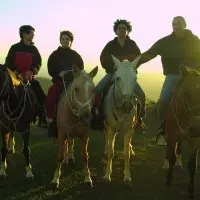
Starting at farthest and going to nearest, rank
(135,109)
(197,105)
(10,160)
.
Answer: (10,160) < (135,109) < (197,105)

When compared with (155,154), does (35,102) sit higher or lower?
Answer: higher

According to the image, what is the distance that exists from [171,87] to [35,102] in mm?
3496

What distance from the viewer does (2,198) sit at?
8.08 m

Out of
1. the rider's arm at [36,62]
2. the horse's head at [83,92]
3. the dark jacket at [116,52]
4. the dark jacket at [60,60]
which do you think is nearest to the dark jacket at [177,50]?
the dark jacket at [116,52]

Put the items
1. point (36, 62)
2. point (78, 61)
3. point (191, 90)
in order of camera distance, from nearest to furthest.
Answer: point (191, 90)
point (78, 61)
point (36, 62)

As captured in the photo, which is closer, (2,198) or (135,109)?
(2,198)

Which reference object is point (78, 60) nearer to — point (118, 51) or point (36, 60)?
point (118, 51)

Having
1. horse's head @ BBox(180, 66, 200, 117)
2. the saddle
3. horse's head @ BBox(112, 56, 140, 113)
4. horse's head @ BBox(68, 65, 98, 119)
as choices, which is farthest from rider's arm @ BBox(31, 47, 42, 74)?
horse's head @ BBox(180, 66, 200, 117)

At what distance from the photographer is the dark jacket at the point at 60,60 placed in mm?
9625

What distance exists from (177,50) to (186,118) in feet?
7.15

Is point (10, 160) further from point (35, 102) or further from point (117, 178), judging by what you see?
point (117, 178)

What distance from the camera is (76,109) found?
8.24 m

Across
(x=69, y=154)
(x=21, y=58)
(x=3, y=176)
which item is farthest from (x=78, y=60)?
(x=3, y=176)

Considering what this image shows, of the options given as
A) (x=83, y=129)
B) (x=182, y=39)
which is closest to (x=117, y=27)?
(x=182, y=39)
